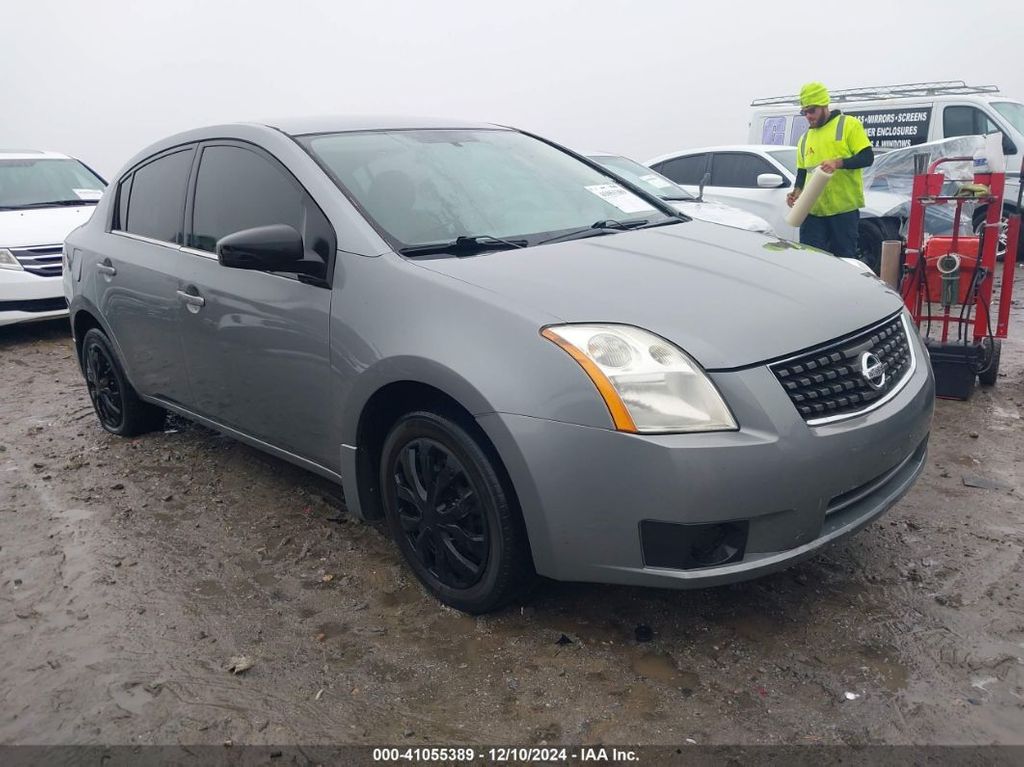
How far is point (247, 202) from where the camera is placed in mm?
3414

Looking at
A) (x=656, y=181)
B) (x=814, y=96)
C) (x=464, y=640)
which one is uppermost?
(x=814, y=96)

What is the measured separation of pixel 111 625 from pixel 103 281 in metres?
1.95

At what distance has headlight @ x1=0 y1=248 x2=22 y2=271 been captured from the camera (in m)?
7.11

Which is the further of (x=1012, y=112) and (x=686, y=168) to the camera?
(x=1012, y=112)

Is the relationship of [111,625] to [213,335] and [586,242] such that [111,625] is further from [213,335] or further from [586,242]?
[586,242]

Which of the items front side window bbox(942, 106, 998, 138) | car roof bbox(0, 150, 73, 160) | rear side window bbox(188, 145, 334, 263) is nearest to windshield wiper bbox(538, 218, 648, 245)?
rear side window bbox(188, 145, 334, 263)

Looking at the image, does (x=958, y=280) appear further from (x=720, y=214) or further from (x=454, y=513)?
(x=454, y=513)

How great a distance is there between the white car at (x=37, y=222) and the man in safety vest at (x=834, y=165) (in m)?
5.51

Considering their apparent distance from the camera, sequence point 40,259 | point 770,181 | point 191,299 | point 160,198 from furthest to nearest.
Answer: point 770,181, point 40,259, point 160,198, point 191,299

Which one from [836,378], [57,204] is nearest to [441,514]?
[836,378]

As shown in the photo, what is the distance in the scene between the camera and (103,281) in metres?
4.24

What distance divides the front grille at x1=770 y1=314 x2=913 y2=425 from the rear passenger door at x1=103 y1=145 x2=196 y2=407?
2.40m

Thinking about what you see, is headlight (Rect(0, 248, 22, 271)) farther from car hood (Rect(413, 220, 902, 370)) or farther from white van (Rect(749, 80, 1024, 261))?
white van (Rect(749, 80, 1024, 261))

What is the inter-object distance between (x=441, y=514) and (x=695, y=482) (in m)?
0.83
